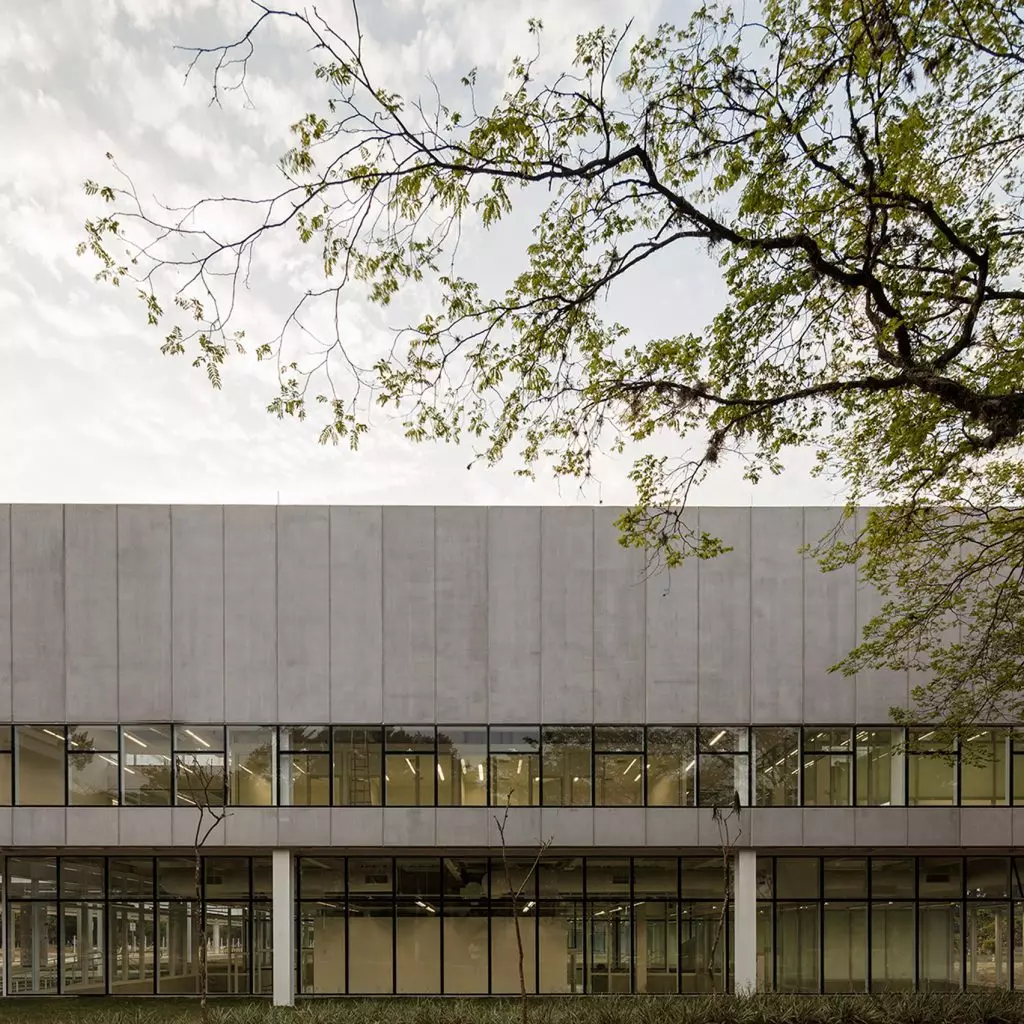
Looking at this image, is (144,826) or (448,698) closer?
(144,826)

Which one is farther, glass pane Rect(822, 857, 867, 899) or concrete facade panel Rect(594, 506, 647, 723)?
glass pane Rect(822, 857, 867, 899)

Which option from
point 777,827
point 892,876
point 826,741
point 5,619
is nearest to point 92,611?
point 5,619

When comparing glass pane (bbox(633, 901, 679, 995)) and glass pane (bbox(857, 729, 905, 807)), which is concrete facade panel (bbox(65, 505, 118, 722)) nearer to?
glass pane (bbox(633, 901, 679, 995))

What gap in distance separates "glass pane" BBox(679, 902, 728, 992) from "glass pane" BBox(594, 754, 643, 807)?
12.4 feet

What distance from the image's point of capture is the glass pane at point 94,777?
15094mm

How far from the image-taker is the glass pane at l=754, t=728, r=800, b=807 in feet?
49.5

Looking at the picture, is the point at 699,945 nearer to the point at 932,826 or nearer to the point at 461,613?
the point at 932,826

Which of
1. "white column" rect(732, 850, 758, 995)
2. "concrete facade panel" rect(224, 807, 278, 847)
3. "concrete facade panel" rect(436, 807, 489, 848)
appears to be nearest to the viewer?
"concrete facade panel" rect(224, 807, 278, 847)

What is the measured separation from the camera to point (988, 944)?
1636 cm

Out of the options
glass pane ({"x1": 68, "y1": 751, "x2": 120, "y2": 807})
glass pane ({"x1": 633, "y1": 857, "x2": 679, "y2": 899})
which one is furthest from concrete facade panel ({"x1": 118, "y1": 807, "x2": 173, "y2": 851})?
glass pane ({"x1": 633, "y1": 857, "x2": 679, "y2": 899})

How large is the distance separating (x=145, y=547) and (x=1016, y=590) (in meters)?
17.5

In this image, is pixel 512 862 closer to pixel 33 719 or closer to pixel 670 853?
pixel 670 853

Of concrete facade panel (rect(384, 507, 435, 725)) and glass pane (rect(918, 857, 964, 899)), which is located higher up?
concrete facade panel (rect(384, 507, 435, 725))

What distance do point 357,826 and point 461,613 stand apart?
514cm
